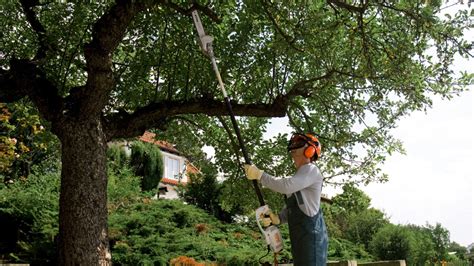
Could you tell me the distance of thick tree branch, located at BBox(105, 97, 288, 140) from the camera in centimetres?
848

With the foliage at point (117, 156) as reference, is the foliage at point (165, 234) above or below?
below

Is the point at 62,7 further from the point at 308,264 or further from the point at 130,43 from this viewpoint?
the point at 308,264

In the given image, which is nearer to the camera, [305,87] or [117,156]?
[305,87]

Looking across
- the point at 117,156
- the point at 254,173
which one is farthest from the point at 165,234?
the point at 117,156

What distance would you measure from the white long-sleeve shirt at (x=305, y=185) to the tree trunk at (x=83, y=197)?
315 cm

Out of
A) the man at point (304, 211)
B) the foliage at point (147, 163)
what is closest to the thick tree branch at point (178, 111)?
the man at point (304, 211)

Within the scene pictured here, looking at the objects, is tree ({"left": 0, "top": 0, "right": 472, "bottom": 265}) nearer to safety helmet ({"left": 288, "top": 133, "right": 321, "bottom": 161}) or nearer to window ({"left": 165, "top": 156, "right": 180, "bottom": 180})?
safety helmet ({"left": 288, "top": 133, "right": 321, "bottom": 161})

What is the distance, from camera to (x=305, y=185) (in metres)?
4.75

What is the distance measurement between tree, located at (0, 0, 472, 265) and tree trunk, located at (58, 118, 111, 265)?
0.01m

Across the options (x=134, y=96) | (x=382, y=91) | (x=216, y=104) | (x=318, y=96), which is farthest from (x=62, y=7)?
(x=382, y=91)

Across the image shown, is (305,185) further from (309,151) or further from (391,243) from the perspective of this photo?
(391,243)

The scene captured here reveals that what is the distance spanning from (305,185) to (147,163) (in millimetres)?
22640

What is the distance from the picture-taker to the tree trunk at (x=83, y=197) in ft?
23.2

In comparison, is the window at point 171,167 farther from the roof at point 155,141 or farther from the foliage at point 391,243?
the foliage at point 391,243
